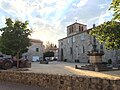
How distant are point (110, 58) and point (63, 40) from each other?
22.9m

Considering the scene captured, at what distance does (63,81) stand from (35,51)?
5282 centimetres

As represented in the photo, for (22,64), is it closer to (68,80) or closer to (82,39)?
(68,80)

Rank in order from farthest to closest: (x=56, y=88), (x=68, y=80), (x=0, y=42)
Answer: (x=0, y=42) → (x=56, y=88) → (x=68, y=80)

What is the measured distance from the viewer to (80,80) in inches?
366

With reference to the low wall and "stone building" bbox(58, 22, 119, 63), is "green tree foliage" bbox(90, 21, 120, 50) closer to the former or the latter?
the low wall

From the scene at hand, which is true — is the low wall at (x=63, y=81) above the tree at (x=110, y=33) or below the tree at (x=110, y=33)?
below

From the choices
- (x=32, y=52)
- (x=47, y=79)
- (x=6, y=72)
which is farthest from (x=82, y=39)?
(x=47, y=79)

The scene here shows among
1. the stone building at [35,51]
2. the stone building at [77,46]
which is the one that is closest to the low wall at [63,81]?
the stone building at [77,46]

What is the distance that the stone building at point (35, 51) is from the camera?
6116 cm

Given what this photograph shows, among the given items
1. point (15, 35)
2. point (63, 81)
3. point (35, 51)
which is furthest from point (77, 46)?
point (63, 81)

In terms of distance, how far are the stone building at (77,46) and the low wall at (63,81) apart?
28.3 meters

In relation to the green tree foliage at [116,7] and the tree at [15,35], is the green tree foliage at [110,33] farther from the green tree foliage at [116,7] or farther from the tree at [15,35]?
the tree at [15,35]

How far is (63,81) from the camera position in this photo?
34.1 feet

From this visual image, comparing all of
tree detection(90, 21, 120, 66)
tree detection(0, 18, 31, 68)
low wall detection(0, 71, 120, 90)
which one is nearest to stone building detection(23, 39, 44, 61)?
tree detection(0, 18, 31, 68)
